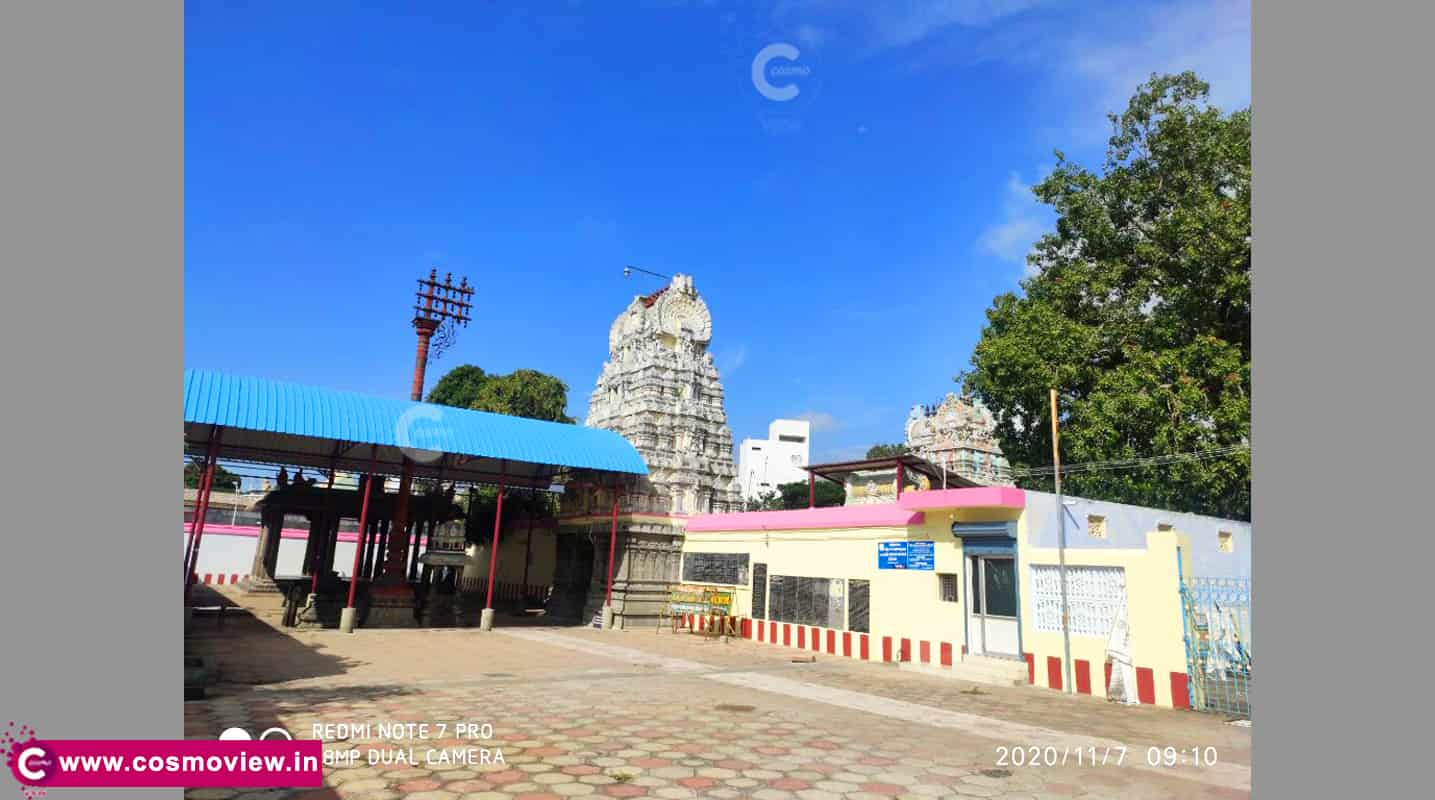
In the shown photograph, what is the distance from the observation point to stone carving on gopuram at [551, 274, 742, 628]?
79.5ft

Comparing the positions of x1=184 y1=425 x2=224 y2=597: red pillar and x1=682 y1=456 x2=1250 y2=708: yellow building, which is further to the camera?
x1=184 y1=425 x2=224 y2=597: red pillar

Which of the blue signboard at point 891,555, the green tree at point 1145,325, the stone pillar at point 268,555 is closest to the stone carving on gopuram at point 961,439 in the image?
the green tree at point 1145,325

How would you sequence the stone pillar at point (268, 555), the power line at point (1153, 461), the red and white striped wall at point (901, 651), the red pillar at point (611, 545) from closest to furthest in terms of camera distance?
the red and white striped wall at point (901, 651), the power line at point (1153, 461), the red pillar at point (611, 545), the stone pillar at point (268, 555)

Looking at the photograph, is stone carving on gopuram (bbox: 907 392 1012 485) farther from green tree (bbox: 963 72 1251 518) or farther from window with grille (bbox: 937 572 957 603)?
window with grille (bbox: 937 572 957 603)

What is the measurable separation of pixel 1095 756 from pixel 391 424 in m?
18.4

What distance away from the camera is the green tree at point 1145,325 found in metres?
19.3

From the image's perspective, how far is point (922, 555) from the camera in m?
15.8

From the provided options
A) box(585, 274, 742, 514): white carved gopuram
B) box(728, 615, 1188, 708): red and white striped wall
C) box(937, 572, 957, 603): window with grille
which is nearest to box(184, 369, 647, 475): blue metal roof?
box(585, 274, 742, 514): white carved gopuram

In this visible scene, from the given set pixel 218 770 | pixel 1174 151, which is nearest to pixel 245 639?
pixel 218 770

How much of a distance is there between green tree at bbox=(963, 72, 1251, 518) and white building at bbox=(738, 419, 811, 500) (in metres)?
60.6

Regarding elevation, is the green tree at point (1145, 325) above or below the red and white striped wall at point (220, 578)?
above

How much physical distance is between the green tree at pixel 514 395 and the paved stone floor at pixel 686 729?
3038 centimetres

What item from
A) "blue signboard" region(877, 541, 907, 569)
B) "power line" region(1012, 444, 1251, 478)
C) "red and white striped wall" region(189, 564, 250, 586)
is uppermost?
"power line" region(1012, 444, 1251, 478)

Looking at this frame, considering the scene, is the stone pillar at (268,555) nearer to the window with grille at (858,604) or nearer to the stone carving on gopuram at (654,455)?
the stone carving on gopuram at (654,455)
